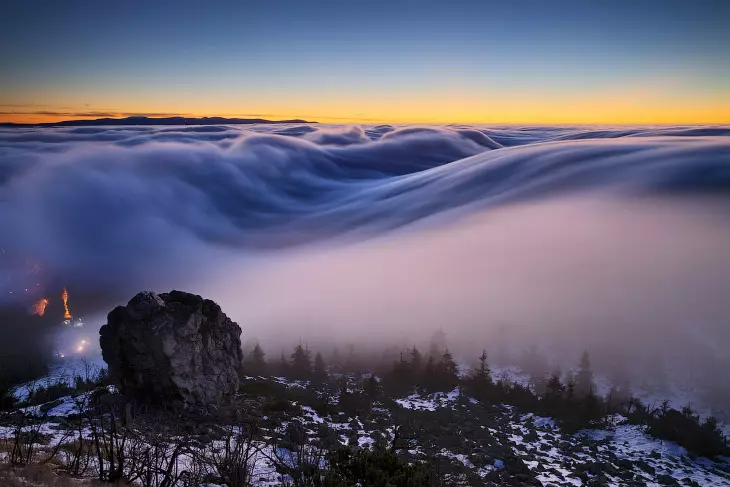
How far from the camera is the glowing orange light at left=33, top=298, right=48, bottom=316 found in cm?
7381

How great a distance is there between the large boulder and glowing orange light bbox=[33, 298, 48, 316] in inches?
2663

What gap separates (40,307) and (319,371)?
6797cm

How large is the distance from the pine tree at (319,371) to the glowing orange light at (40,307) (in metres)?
59.3

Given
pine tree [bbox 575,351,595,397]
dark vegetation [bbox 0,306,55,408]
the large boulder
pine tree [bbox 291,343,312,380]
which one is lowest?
pine tree [bbox 575,351,595,397]

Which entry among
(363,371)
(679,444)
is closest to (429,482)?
(679,444)

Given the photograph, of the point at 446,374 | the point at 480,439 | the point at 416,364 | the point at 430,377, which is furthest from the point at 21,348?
the point at 480,439

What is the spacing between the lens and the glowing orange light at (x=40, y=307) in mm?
73812

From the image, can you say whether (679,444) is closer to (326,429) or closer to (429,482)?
(326,429)

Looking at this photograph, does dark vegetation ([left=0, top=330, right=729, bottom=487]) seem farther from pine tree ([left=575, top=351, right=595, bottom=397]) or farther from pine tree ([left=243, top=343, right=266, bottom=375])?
pine tree ([left=575, top=351, right=595, bottom=397])

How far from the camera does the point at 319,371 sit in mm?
38188

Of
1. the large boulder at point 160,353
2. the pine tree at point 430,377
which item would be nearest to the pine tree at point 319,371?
the pine tree at point 430,377

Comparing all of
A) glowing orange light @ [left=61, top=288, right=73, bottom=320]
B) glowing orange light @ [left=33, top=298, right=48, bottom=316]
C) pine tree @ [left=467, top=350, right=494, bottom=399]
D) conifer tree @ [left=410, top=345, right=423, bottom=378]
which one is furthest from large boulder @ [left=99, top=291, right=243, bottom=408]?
glowing orange light @ [left=33, top=298, right=48, bottom=316]

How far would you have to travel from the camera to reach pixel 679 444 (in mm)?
27781

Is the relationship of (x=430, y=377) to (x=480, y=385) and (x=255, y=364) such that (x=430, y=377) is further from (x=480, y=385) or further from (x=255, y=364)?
(x=255, y=364)
